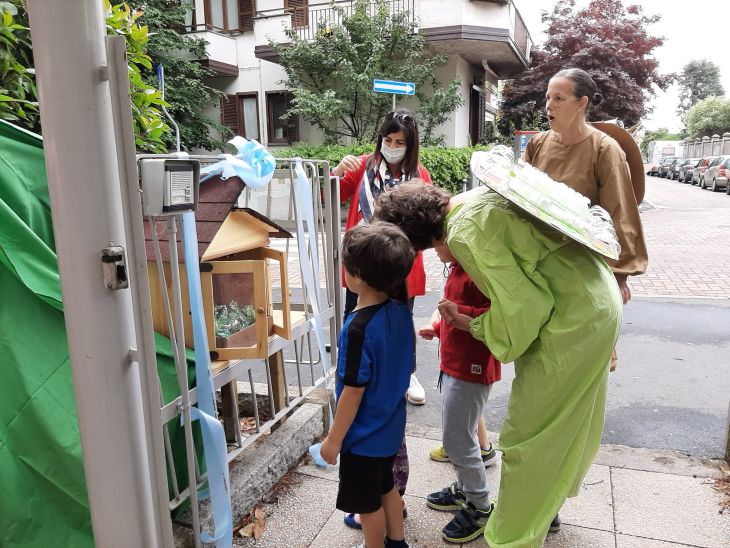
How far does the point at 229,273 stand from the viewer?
2.34 meters

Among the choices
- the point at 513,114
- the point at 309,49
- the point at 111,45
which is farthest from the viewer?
the point at 513,114

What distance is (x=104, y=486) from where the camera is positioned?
164cm

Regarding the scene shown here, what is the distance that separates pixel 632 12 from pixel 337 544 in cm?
2414

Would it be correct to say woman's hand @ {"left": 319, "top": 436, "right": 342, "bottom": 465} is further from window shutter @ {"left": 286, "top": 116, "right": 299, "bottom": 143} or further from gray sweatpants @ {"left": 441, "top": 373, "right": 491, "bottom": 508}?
window shutter @ {"left": 286, "top": 116, "right": 299, "bottom": 143}

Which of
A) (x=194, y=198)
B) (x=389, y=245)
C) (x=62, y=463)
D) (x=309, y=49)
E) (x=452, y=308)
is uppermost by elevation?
(x=309, y=49)

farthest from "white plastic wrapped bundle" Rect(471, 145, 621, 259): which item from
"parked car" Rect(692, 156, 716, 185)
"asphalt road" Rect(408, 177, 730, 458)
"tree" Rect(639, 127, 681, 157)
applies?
"tree" Rect(639, 127, 681, 157)

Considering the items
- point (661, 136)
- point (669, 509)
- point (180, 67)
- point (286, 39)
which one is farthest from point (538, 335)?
point (661, 136)

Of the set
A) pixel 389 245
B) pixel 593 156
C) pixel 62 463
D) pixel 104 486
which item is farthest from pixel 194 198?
pixel 593 156

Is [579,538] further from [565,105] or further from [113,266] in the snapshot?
[113,266]

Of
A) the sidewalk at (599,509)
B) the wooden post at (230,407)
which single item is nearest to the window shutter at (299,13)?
the wooden post at (230,407)

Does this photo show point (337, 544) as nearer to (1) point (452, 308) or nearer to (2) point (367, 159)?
(1) point (452, 308)

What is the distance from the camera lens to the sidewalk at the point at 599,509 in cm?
234

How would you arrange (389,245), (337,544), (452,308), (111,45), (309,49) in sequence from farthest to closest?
(309,49)
(337,544)
(452,308)
(389,245)
(111,45)

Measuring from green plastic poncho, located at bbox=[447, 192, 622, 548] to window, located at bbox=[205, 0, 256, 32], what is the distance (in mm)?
16347
